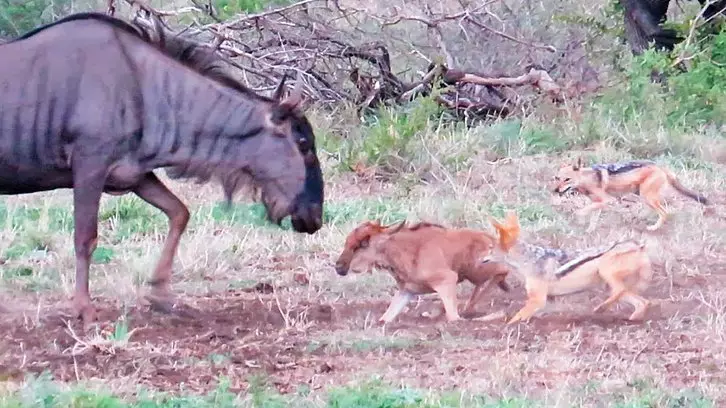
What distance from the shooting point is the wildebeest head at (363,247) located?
7.39m

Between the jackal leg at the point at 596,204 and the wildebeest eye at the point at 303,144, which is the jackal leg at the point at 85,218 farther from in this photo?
the jackal leg at the point at 596,204

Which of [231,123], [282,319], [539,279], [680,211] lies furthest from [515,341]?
[680,211]

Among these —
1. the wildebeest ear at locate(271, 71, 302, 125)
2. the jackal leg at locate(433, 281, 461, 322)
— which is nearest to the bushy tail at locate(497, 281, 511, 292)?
the jackal leg at locate(433, 281, 461, 322)

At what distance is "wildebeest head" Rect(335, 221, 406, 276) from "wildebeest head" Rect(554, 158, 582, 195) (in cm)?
331

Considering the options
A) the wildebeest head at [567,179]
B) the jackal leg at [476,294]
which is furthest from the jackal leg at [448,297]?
the wildebeest head at [567,179]

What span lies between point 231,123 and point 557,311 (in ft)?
7.15

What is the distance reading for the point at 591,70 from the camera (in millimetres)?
18562

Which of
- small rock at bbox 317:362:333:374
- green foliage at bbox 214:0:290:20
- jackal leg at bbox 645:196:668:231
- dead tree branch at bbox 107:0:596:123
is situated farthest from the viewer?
green foliage at bbox 214:0:290:20

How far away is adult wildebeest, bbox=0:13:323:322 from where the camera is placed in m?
7.07

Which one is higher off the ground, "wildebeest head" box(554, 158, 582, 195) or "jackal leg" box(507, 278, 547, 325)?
"jackal leg" box(507, 278, 547, 325)

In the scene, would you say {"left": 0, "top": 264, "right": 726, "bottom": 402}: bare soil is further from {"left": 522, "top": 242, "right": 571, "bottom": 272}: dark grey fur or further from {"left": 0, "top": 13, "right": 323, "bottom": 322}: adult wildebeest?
{"left": 0, "top": 13, "right": 323, "bottom": 322}: adult wildebeest

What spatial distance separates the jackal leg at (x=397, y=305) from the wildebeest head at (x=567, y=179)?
3.51m

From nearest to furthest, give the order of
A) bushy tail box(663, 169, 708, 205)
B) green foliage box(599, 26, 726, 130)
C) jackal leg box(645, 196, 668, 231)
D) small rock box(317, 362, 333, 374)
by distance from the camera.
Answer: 1. small rock box(317, 362, 333, 374)
2. jackal leg box(645, 196, 668, 231)
3. bushy tail box(663, 169, 708, 205)
4. green foliage box(599, 26, 726, 130)

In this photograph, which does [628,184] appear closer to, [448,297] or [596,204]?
[596,204]
